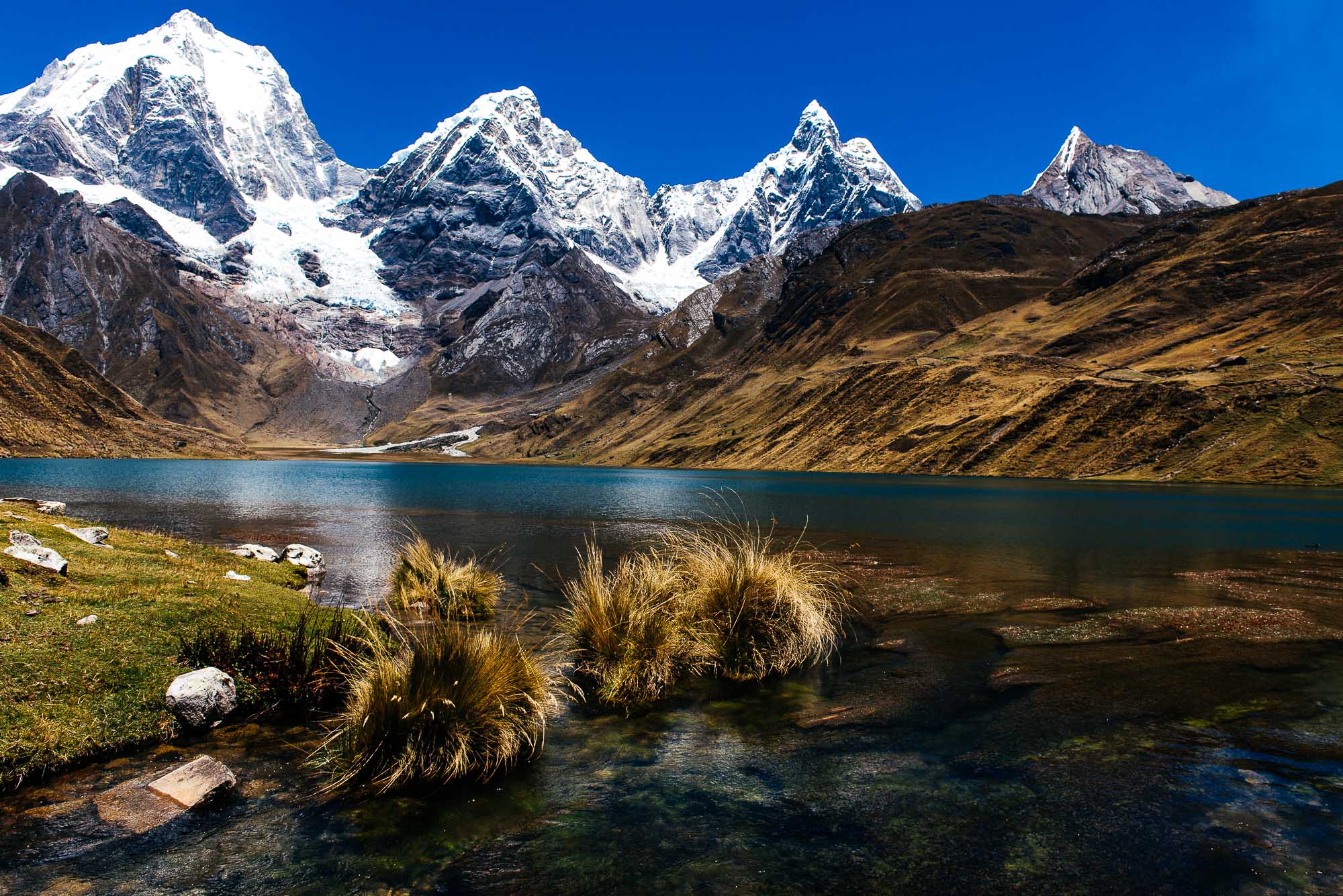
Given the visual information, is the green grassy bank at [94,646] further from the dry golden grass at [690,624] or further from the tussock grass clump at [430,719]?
the dry golden grass at [690,624]

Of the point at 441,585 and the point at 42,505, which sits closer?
the point at 441,585

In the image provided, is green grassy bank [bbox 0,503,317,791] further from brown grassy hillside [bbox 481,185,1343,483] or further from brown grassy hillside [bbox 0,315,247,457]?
brown grassy hillside [bbox 0,315,247,457]

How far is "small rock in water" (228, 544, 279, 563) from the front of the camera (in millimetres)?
29094

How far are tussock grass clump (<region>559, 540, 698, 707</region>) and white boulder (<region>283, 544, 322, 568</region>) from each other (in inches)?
721

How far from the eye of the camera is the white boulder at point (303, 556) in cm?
2886

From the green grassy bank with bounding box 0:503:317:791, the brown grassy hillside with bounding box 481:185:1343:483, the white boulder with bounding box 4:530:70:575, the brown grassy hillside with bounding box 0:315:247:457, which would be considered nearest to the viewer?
the green grassy bank with bounding box 0:503:317:791

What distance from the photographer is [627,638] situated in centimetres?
1466

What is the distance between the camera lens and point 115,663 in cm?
1144

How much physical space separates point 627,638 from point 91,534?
19405 millimetres

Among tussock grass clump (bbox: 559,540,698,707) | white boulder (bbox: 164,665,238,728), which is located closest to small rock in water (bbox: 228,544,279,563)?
white boulder (bbox: 164,665,238,728)

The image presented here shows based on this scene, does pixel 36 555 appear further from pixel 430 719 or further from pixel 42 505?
pixel 42 505

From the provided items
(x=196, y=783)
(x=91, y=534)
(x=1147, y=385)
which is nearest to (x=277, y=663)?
(x=196, y=783)

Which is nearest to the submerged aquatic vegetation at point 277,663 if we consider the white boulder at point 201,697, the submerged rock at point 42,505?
the white boulder at point 201,697

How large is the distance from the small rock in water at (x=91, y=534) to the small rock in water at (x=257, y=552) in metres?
5.89
